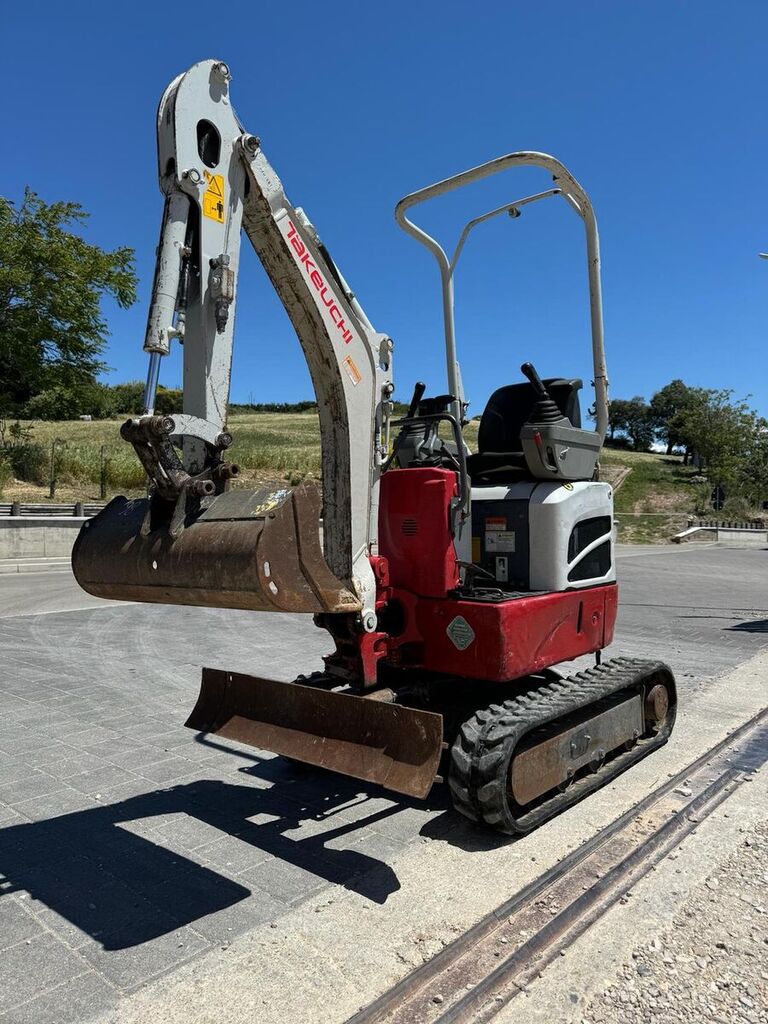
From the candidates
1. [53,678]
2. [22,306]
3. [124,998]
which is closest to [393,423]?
[124,998]

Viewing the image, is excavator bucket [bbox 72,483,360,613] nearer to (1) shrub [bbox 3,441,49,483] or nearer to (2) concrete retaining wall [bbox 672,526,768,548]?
(1) shrub [bbox 3,441,49,483]

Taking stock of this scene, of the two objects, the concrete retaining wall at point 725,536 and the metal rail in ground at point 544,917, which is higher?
the metal rail in ground at point 544,917

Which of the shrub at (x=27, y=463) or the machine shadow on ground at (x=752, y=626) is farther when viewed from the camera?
the shrub at (x=27, y=463)

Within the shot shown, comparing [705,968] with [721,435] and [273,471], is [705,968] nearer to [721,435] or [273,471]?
[273,471]

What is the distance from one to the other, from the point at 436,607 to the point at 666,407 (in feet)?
329

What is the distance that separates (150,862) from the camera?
3.92m

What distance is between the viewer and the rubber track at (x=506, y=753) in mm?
3994

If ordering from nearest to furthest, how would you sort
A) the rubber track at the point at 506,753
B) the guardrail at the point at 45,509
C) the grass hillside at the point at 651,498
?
the rubber track at the point at 506,753, the guardrail at the point at 45,509, the grass hillside at the point at 651,498

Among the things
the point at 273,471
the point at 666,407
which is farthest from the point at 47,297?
the point at 666,407

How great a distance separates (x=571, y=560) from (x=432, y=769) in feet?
6.39

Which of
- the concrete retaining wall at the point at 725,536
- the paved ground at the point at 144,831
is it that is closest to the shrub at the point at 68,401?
the paved ground at the point at 144,831

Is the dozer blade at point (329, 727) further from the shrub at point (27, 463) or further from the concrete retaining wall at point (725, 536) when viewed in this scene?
the concrete retaining wall at point (725, 536)

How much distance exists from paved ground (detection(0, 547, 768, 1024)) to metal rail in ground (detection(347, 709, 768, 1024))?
49 cm

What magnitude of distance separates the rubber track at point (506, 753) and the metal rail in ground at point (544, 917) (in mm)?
320
